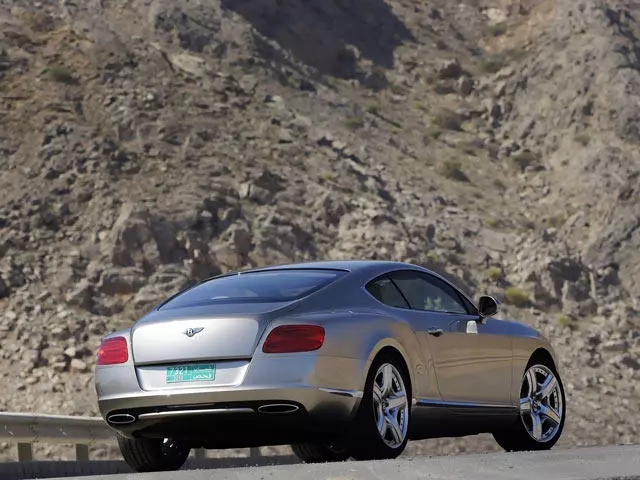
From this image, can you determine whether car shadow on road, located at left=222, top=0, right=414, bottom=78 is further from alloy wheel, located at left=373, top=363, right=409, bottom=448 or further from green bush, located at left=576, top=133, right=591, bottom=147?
alloy wheel, located at left=373, top=363, right=409, bottom=448

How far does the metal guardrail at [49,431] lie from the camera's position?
11.3m

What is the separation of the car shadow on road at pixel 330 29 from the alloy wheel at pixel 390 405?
98.5 ft

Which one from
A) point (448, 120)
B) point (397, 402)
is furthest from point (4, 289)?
point (397, 402)

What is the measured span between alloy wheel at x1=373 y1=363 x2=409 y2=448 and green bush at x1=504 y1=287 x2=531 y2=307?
68.4 feet

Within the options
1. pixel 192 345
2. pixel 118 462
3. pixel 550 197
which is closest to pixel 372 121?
pixel 550 197

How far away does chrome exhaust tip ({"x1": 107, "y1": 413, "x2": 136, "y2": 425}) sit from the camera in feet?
25.0

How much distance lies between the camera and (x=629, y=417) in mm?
25812

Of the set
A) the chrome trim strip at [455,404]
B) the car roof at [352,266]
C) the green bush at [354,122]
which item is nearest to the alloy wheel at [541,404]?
the chrome trim strip at [455,404]

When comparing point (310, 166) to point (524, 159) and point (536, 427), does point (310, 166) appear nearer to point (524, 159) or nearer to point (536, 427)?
point (524, 159)

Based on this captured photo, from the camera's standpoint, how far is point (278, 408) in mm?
7230

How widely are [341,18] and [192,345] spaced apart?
111 feet

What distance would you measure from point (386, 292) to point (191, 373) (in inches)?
66.2

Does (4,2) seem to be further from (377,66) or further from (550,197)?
(550,197)

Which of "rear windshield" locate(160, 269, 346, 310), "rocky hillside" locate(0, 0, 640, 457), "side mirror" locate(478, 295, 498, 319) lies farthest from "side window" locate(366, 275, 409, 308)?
"rocky hillside" locate(0, 0, 640, 457)
